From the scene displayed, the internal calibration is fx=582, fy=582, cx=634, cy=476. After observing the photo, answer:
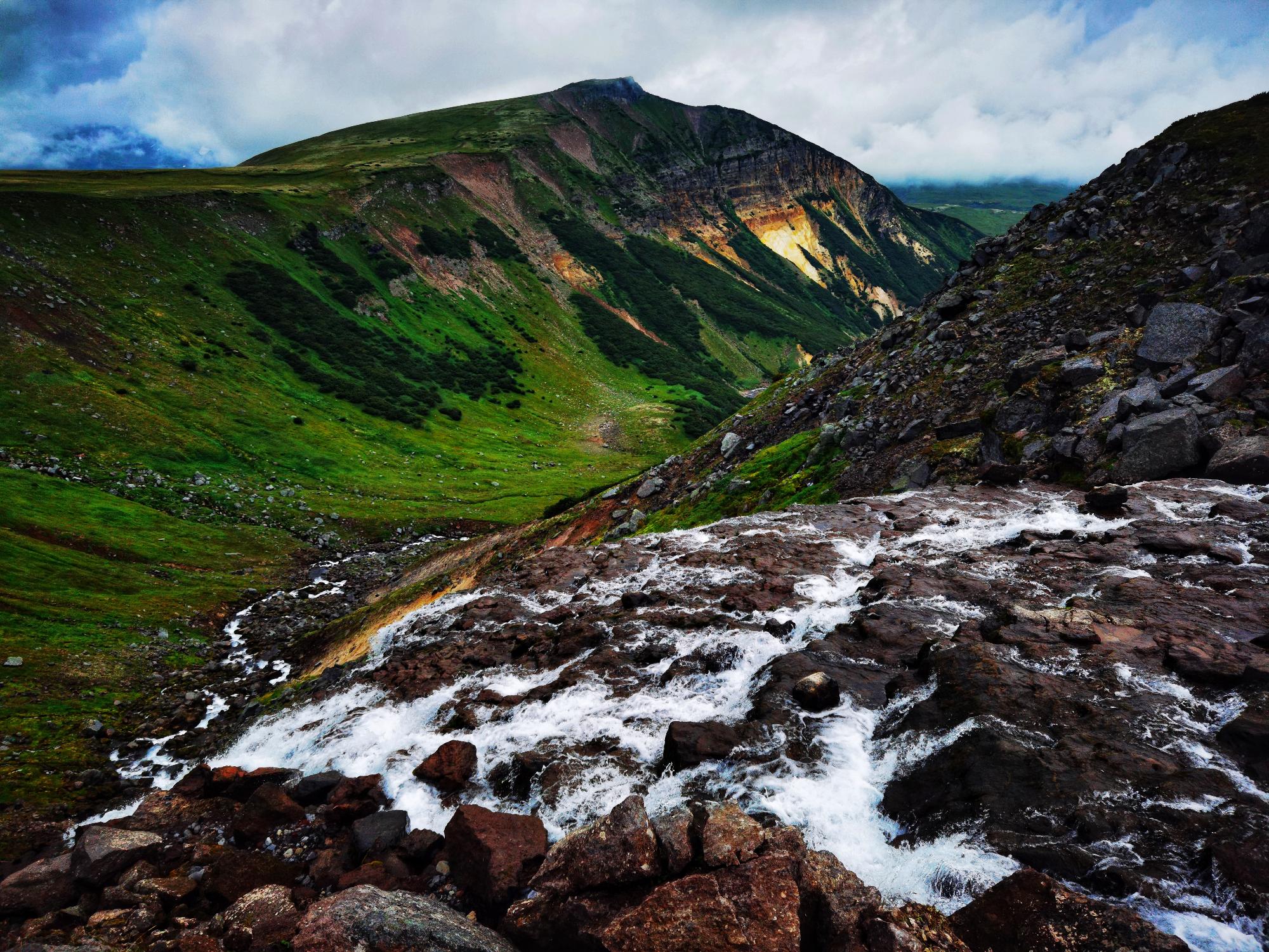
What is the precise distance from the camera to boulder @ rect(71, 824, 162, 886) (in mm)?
15648

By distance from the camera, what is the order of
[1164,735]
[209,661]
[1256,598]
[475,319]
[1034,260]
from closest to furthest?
[1164,735]
[1256,598]
[209,661]
[1034,260]
[475,319]

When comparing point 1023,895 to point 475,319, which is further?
point 475,319

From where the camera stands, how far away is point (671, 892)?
1010cm

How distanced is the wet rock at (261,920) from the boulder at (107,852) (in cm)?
499

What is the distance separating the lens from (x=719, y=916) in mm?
9586

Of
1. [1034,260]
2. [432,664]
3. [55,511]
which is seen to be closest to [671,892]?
[432,664]

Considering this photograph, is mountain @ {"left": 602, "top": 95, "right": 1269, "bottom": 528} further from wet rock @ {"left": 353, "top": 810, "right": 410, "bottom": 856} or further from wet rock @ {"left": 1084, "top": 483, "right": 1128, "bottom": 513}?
wet rock @ {"left": 353, "top": 810, "right": 410, "bottom": 856}

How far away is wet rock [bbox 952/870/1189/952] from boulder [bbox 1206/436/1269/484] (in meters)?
26.8

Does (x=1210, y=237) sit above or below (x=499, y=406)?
below

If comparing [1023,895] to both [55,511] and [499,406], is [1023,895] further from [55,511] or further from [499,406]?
[499,406]

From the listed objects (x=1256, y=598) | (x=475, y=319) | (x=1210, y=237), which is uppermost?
(x=475, y=319)

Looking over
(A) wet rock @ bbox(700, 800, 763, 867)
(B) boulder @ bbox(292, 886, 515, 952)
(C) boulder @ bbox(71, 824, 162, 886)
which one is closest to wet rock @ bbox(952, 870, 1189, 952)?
(A) wet rock @ bbox(700, 800, 763, 867)

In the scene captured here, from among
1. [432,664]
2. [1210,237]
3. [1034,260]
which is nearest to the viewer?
[432,664]

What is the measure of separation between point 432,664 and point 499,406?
141m
